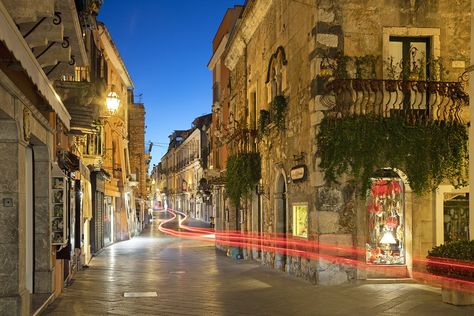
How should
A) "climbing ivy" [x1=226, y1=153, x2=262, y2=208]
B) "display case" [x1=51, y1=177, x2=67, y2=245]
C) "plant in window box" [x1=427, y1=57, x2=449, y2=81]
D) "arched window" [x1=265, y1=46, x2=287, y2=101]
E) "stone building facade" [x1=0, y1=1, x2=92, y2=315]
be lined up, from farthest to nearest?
"climbing ivy" [x1=226, y1=153, x2=262, y2=208], "arched window" [x1=265, y1=46, x2=287, y2=101], "plant in window box" [x1=427, y1=57, x2=449, y2=81], "display case" [x1=51, y1=177, x2=67, y2=245], "stone building facade" [x1=0, y1=1, x2=92, y2=315]

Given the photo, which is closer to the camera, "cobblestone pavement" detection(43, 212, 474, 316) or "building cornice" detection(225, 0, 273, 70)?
"cobblestone pavement" detection(43, 212, 474, 316)

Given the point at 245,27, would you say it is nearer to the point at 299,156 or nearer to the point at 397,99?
the point at 299,156

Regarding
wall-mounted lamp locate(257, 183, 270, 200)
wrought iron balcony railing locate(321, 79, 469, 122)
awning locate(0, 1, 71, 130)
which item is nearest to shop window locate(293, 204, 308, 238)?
wrought iron balcony railing locate(321, 79, 469, 122)

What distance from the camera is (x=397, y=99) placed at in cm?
1327

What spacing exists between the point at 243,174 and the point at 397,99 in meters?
7.98

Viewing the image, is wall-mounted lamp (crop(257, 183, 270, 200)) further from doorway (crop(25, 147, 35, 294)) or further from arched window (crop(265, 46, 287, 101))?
doorway (crop(25, 147, 35, 294))

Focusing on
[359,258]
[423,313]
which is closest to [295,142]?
[359,258]

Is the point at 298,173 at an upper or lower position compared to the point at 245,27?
lower

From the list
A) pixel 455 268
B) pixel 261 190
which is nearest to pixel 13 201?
pixel 455 268

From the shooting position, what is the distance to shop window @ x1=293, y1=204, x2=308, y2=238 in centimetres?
1503

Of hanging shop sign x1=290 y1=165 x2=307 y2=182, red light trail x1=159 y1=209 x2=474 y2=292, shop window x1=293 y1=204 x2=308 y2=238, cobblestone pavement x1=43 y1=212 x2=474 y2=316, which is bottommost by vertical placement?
cobblestone pavement x1=43 y1=212 x2=474 y2=316

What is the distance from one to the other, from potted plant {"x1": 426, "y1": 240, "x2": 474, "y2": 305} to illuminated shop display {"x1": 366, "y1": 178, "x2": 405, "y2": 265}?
3.22 meters

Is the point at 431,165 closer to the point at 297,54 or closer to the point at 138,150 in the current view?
the point at 297,54

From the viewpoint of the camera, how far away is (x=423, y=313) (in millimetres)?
9852
